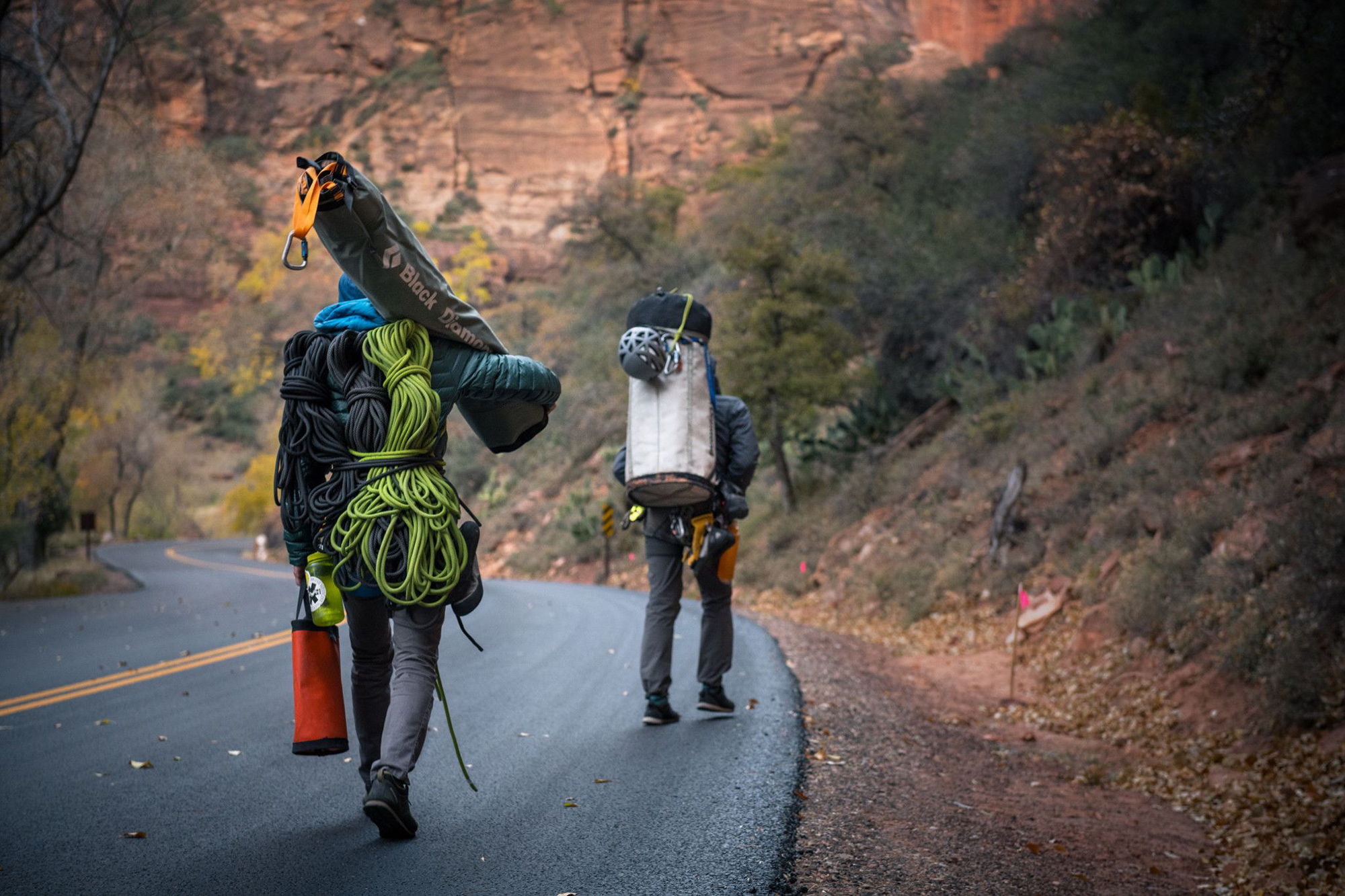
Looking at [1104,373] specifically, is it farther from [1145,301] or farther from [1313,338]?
[1313,338]

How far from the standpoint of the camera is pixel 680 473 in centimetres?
552

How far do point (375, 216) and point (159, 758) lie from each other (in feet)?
10.3

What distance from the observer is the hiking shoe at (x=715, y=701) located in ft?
19.5

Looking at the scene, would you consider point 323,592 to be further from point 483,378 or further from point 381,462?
point 483,378

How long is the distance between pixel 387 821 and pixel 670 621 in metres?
2.52

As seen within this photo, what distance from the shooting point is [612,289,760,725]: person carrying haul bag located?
18.2 ft

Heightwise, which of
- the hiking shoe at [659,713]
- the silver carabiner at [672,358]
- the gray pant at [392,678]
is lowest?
the hiking shoe at [659,713]

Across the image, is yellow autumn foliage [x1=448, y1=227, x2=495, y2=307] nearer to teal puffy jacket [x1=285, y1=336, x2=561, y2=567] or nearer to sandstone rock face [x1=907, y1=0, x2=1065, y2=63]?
sandstone rock face [x1=907, y1=0, x2=1065, y2=63]

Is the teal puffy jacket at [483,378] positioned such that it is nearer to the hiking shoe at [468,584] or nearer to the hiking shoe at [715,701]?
the hiking shoe at [468,584]

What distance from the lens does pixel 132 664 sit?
8.14 meters

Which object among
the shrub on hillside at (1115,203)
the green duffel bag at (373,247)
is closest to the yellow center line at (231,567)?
the shrub on hillside at (1115,203)

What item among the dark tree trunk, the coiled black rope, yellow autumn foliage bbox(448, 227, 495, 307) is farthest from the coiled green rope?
yellow autumn foliage bbox(448, 227, 495, 307)

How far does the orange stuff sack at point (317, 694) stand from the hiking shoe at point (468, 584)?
451mm

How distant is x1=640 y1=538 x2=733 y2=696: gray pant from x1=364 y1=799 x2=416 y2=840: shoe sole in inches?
87.5
